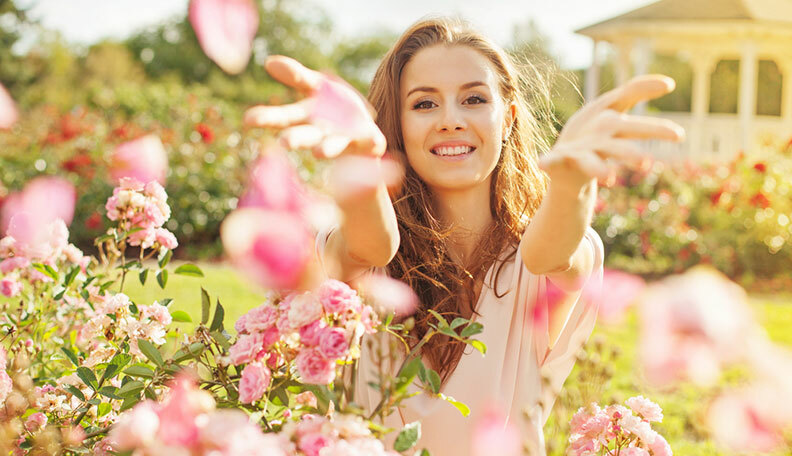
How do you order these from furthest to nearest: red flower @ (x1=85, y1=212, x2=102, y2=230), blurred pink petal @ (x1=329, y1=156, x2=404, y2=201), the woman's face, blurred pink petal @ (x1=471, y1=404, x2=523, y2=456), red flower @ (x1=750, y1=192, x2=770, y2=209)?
red flower @ (x1=750, y1=192, x2=770, y2=209) → red flower @ (x1=85, y1=212, x2=102, y2=230) → the woman's face → blurred pink petal @ (x1=471, y1=404, x2=523, y2=456) → blurred pink petal @ (x1=329, y1=156, x2=404, y2=201)

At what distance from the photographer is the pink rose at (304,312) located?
38.1 inches

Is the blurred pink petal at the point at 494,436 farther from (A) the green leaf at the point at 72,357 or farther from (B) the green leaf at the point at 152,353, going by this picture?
(A) the green leaf at the point at 72,357

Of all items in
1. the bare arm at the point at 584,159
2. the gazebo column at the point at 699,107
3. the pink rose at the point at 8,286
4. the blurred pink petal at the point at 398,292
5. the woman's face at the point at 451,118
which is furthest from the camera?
the gazebo column at the point at 699,107

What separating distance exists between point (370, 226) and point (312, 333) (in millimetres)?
267

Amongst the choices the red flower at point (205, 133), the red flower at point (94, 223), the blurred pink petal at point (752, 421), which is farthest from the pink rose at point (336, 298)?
the red flower at point (205, 133)

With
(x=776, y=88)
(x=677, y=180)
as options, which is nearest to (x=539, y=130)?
(x=677, y=180)

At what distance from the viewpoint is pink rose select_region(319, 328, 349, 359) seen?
3.08 ft

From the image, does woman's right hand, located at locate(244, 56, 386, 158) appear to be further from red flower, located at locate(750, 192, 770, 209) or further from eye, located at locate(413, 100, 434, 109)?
red flower, located at locate(750, 192, 770, 209)

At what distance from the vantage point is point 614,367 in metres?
2.34

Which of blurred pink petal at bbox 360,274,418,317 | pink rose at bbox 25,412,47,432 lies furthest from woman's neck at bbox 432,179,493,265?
pink rose at bbox 25,412,47,432

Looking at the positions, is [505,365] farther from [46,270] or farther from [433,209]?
[46,270]

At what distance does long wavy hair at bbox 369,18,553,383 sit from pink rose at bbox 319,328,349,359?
67cm

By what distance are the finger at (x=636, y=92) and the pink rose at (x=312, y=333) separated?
0.50m

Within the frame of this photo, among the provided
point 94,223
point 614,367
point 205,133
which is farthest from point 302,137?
point 205,133
